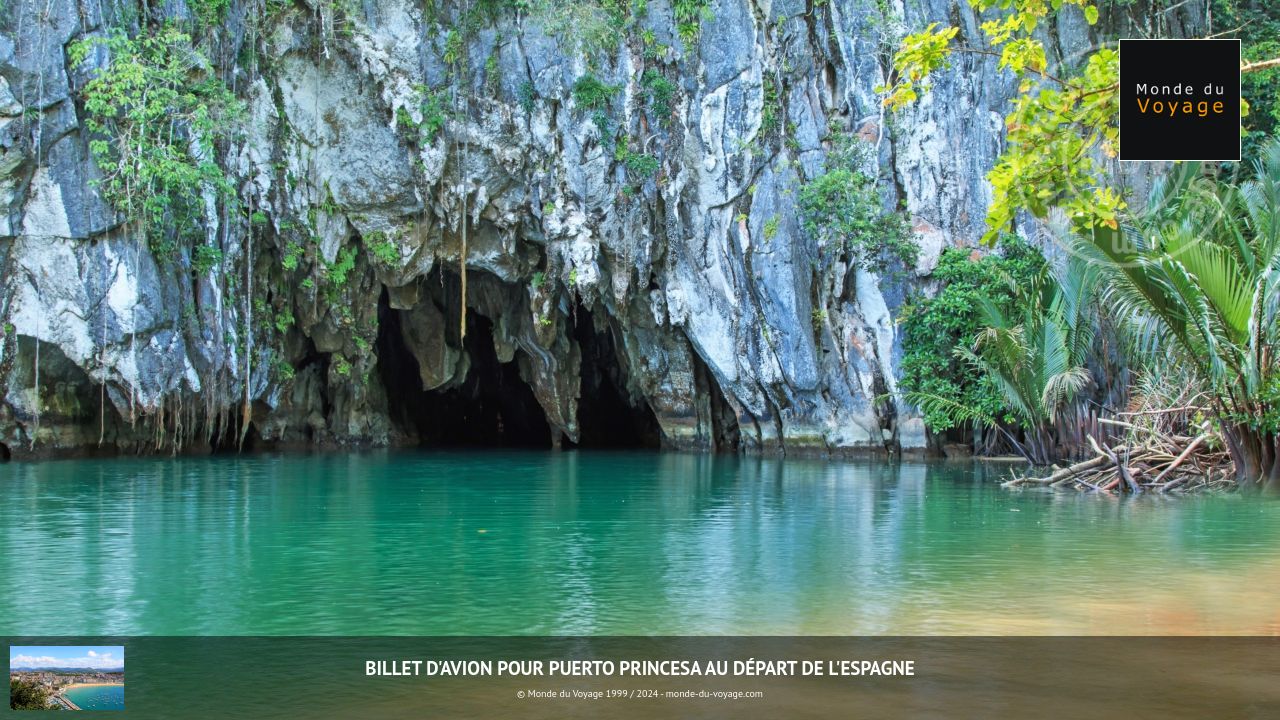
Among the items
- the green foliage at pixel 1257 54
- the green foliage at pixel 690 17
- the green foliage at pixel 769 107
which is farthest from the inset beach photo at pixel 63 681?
the green foliage at pixel 690 17

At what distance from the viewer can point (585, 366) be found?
29953mm

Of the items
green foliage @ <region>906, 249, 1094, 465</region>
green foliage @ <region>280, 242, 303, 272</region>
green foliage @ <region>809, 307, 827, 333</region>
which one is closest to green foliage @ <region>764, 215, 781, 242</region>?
green foliage @ <region>809, 307, 827, 333</region>

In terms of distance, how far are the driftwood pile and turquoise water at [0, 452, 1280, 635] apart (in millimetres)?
826

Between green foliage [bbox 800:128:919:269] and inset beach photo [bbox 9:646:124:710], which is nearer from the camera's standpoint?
inset beach photo [bbox 9:646:124:710]

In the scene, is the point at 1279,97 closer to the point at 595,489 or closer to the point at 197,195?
the point at 595,489

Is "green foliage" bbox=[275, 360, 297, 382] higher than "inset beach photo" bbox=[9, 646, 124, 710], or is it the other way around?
"green foliage" bbox=[275, 360, 297, 382]

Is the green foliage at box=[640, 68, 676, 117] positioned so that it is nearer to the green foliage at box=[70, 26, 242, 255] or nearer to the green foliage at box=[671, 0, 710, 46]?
the green foliage at box=[671, 0, 710, 46]

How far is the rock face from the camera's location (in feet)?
69.5

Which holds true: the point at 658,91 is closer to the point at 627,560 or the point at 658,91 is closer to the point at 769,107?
the point at 769,107

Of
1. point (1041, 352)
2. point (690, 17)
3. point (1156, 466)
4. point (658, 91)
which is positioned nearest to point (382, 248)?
point (658, 91)

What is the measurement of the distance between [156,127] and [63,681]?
17.0m

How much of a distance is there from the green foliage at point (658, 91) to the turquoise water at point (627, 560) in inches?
399

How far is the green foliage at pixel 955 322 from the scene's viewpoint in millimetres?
19406

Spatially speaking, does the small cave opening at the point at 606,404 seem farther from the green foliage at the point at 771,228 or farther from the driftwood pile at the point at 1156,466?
the driftwood pile at the point at 1156,466
